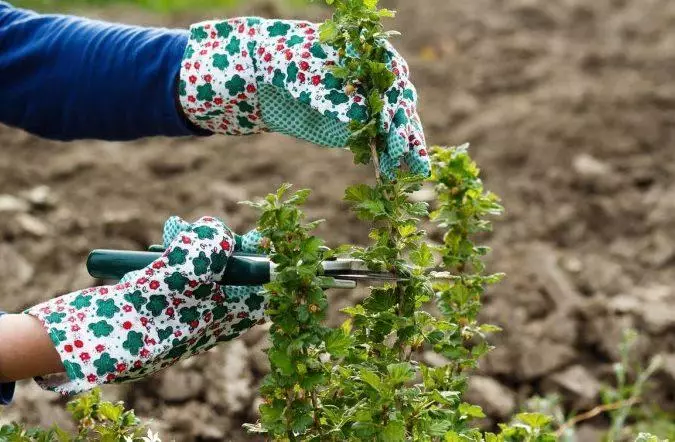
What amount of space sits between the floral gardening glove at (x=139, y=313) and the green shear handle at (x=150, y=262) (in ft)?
0.07

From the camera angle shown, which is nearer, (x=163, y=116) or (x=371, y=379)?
(x=371, y=379)

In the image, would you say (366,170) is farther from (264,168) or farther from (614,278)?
(614,278)

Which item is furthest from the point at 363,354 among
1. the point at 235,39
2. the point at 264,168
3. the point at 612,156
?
the point at 612,156

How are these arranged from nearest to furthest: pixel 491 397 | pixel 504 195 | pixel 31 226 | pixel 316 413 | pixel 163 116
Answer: pixel 316 413 → pixel 163 116 → pixel 491 397 → pixel 31 226 → pixel 504 195

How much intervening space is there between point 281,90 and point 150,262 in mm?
346

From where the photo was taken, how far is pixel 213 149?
3959mm

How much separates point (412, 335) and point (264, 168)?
2331 millimetres

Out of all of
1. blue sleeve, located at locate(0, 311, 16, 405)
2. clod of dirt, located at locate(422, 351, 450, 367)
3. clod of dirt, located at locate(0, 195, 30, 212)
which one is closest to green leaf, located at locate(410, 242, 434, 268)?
blue sleeve, located at locate(0, 311, 16, 405)

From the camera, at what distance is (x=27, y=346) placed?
5.15 feet

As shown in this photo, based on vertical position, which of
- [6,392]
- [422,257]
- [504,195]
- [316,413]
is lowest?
[504,195]

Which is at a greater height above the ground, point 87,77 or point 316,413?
point 87,77

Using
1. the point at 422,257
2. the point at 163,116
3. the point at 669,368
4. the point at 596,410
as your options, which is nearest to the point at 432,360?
the point at 596,410

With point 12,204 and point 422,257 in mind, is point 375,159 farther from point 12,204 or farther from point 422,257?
point 12,204

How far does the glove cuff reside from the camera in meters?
1.73
